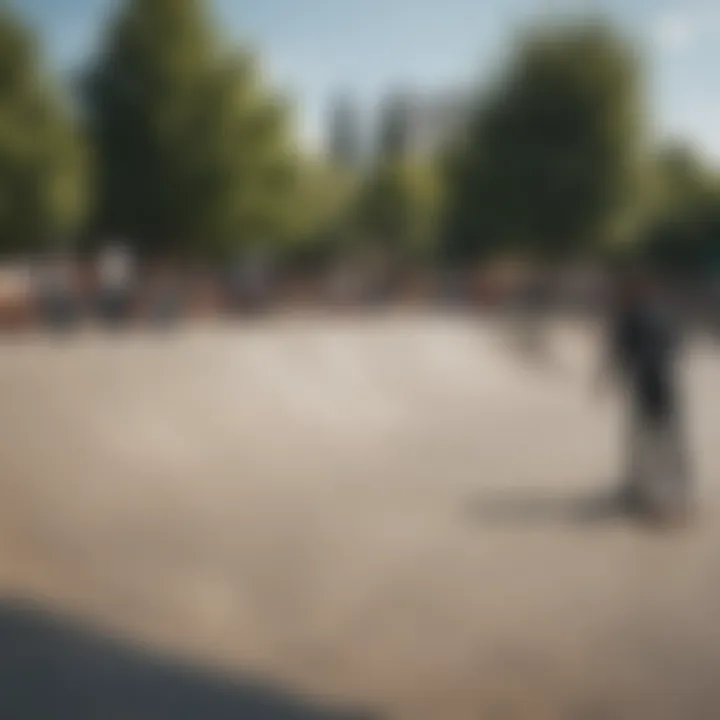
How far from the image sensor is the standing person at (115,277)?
1.72 meters

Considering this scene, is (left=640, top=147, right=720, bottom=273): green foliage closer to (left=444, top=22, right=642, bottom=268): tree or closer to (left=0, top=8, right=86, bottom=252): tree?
(left=444, top=22, right=642, bottom=268): tree

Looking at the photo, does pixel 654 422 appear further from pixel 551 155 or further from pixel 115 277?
pixel 115 277

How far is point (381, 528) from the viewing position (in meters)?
1.86

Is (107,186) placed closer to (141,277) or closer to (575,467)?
(141,277)

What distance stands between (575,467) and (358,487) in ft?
1.52

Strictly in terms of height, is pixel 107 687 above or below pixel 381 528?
below

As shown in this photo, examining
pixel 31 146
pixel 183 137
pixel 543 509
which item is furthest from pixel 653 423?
pixel 31 146

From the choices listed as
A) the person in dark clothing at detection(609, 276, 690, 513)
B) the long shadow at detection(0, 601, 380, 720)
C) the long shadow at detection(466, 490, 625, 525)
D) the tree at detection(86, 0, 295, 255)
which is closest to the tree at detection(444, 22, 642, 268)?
the person in dark clothing at detection(609, 276, 690, 513)

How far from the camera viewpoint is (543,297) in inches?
65.0

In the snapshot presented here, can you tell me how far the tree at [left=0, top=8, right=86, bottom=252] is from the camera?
5.25 ft

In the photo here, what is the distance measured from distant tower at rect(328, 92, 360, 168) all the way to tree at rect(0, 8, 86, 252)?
1.47ft

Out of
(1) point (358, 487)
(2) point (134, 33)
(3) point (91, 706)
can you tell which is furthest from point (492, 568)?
(2) point (134, 33)

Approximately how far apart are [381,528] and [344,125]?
2.63ft

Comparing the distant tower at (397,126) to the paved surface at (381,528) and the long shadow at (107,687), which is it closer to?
the paved surface at (381,528)
